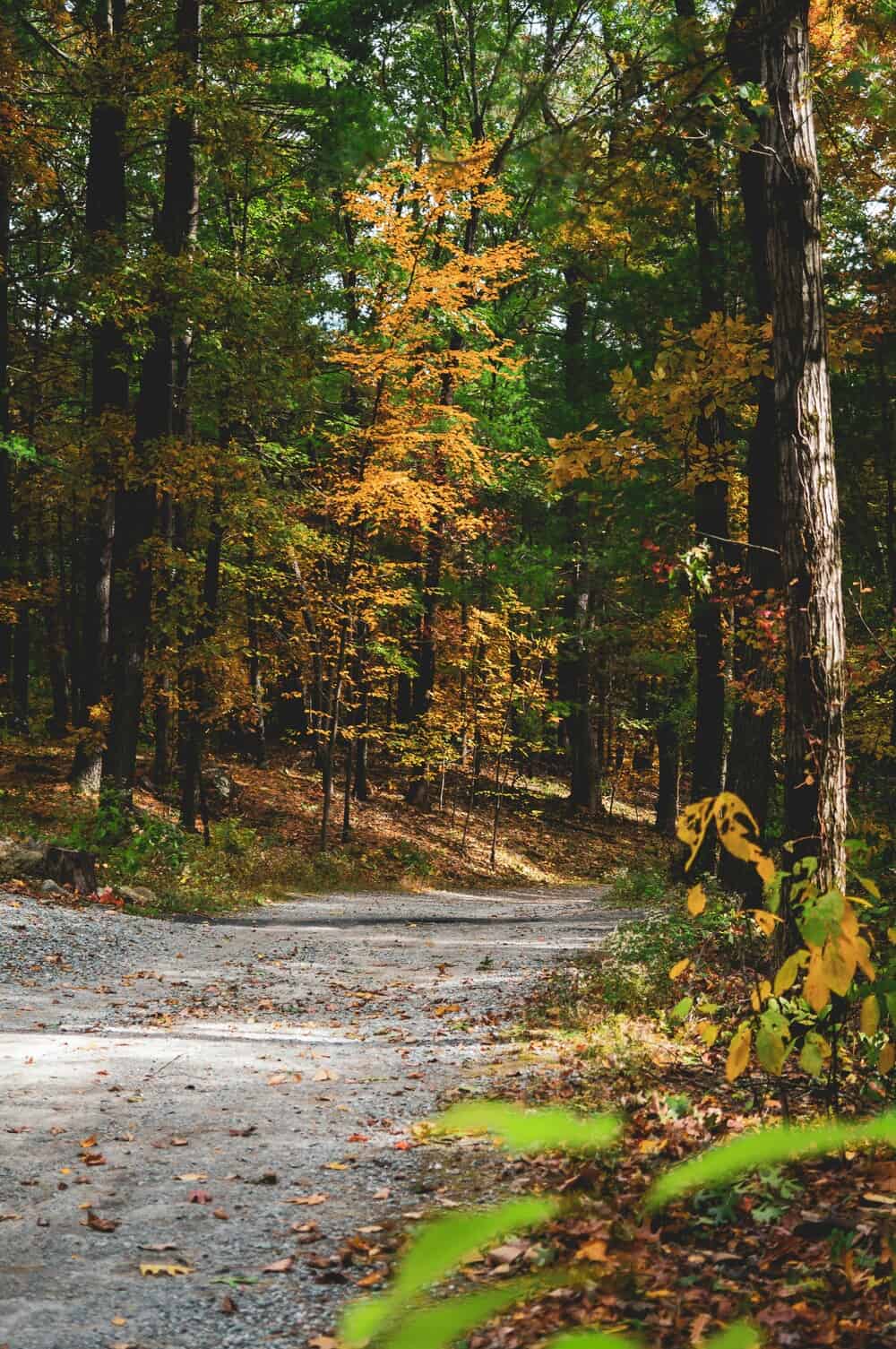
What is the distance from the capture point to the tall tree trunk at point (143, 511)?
1521 cm

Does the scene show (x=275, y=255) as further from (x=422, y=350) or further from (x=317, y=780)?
(x=317, y=780)

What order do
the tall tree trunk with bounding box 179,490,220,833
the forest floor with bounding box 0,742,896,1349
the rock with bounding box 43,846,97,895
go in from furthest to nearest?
the tall tree trunk with bounding box 179,490,220,833
the rock with bounding box 43,846,97,895
the forest floor with bounding box 0,742,896,1349

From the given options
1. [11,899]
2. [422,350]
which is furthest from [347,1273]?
[422,350]

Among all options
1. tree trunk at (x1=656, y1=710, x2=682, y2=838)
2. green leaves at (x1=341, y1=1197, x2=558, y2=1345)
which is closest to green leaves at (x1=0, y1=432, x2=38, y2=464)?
green leaves at (x1=341, y1=1197, x2=558, y2=1345)

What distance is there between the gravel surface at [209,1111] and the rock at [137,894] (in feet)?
5.14

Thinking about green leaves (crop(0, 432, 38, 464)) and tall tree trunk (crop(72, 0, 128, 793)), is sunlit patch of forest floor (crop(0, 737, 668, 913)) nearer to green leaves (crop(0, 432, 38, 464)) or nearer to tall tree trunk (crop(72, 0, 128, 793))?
tall tree trunk (crop(72, 0, 128, 793))

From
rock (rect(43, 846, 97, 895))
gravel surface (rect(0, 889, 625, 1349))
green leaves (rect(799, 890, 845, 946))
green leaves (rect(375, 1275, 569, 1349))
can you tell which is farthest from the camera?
rock (rect(43, 846, 97, 895))

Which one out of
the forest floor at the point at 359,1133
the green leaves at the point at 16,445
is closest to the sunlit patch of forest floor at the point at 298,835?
the forest floor at the point at 359,1133

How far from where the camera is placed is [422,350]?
1941 centimetres

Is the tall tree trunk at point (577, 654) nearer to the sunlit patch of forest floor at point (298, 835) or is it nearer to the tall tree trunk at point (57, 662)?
the sunlit patch of forest floor at point (298, 835)

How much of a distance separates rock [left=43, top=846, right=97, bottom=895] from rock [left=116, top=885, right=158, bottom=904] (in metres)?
0.44

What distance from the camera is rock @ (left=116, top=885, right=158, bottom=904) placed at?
13.3 metres

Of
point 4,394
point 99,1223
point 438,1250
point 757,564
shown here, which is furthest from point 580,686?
point 438,1250

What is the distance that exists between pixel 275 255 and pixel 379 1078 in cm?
1374
